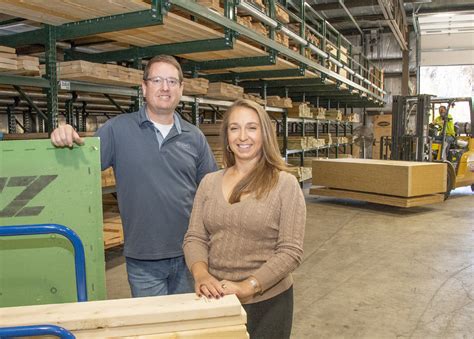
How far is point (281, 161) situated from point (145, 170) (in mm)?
812

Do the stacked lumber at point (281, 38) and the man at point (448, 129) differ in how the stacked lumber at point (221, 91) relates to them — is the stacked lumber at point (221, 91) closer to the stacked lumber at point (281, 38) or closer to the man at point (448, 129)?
the stacked lumber at point (281, 38)

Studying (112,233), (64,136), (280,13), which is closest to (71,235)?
(64,136)

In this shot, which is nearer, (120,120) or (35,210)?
(35,210)

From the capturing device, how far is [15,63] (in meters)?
4.30

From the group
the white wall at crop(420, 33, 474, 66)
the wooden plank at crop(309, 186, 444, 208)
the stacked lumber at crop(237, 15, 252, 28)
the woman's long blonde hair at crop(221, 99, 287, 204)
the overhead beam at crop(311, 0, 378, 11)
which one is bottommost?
the wooden plank at crop(309, 186, 444, 208)

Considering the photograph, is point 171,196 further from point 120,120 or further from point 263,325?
point 263,325

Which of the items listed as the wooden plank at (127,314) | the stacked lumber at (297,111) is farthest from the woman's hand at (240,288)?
the stacked lumber at (297,111)

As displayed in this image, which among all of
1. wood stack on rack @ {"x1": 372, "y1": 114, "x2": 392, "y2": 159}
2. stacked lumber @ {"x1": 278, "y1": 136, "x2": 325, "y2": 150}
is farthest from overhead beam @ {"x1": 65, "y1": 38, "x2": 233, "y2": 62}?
wood stack on rack @ {"x1": 372, "y1": 114, "x2": 392, "y2": 159}

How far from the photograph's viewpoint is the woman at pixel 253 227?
6.42ft

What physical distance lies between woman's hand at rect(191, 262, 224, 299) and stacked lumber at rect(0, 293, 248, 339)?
0.31 ft

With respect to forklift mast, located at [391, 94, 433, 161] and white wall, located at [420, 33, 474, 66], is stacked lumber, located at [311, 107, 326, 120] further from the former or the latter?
white wall, located at [420, 33, 474, 66]

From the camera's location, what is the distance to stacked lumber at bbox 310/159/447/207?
8961mm

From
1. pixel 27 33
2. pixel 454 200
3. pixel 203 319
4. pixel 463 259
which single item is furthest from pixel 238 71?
pixel 203 319

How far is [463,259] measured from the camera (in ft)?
20.3
